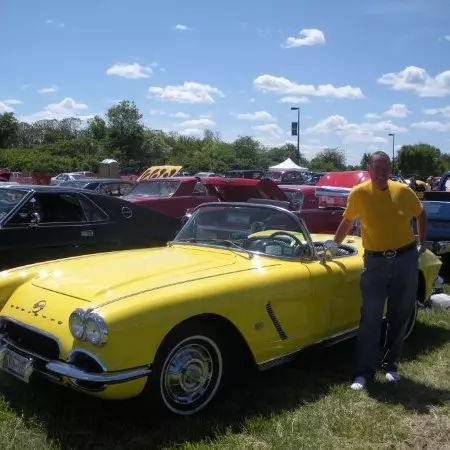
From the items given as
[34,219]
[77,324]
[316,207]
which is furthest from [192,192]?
[77,324]

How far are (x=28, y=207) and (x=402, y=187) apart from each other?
13.9 feet

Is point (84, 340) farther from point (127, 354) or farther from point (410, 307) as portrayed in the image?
point (410, 307)

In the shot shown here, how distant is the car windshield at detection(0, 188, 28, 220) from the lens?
6.43 metres

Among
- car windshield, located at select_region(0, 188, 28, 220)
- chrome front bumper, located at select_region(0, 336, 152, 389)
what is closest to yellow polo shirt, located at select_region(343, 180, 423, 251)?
chrome front bumper, located at select_region(0, 336, 152, 389)

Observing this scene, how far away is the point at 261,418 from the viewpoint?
3697 millimetres

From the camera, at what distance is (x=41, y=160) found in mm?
59250

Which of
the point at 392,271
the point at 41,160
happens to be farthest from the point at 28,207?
the point at 41,160

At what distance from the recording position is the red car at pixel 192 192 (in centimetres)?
1035

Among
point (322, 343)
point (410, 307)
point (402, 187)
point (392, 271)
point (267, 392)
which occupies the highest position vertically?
point (402, 187)

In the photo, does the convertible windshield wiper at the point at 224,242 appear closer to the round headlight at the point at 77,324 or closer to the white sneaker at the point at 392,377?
the white sneaker at the point at 392,377

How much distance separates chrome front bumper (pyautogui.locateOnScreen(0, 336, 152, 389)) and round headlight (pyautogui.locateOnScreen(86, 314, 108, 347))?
0.18m

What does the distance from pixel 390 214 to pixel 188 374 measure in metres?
1.95

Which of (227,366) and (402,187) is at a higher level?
(402,187)

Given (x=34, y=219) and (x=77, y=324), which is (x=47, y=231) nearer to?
(x=34, y=219)
